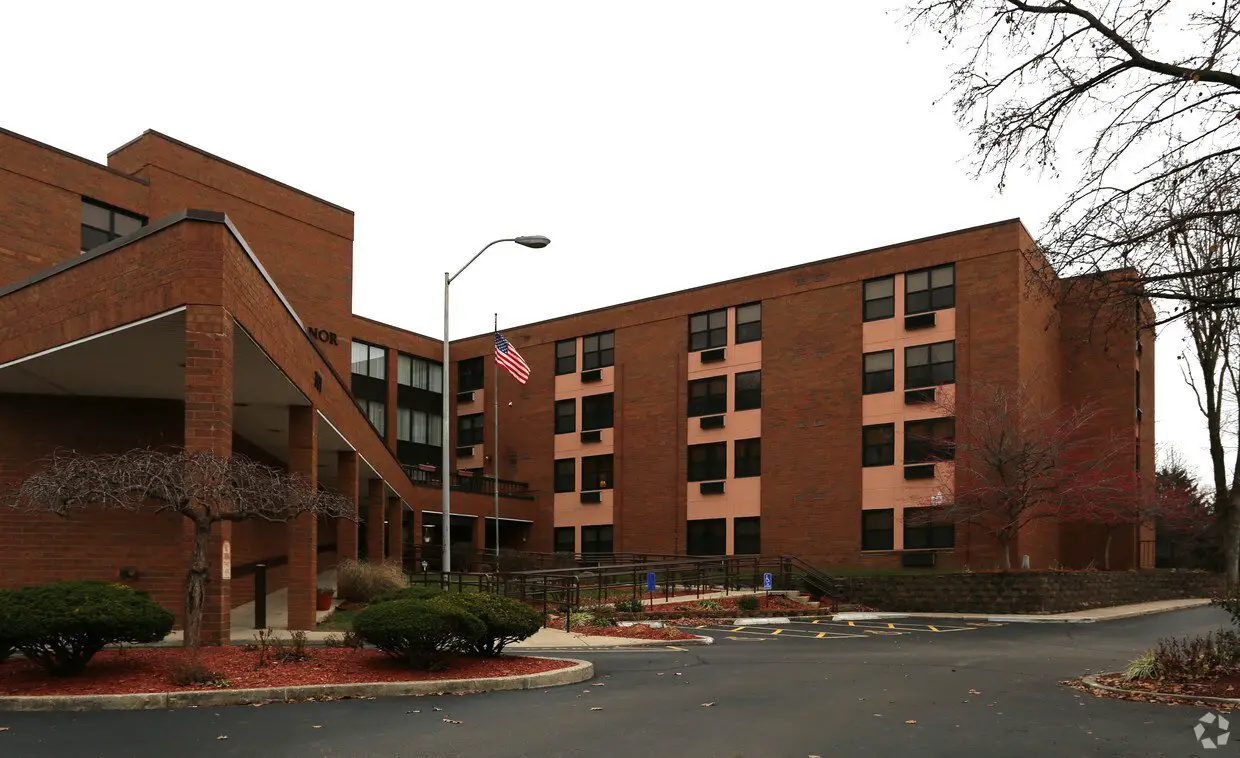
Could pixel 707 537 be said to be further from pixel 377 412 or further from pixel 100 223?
pixel 100 223

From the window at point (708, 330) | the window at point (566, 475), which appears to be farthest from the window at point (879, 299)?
the window at point (566, 475)

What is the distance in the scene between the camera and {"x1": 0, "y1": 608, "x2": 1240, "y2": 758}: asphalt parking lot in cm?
909

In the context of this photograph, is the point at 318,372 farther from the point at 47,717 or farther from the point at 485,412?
the point at 485,412

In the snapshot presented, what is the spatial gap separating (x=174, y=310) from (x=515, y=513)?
134 ft

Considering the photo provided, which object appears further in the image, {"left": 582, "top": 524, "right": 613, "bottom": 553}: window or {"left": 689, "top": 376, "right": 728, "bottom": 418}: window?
Result: {"left": 582, "top": 524, "right": 613, "bottom": 553}: window

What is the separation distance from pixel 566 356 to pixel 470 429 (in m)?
7.83

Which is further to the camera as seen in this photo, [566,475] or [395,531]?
[566,475]

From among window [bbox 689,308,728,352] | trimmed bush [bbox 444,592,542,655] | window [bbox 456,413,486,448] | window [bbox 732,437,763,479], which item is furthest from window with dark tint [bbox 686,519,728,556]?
trimmed bush [bbox 444,592,542,655]

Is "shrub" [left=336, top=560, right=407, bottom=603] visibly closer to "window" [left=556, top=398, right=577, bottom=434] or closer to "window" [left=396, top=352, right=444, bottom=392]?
"window" [left=556, top=398, right=577, bottom=434]

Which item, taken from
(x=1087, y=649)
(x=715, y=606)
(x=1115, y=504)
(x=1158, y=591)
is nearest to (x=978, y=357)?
(x=1115, y=504)

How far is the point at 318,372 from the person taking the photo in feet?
73.6

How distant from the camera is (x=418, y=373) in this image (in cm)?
5894

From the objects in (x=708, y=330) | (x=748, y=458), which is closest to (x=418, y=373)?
(x=708, y=330)

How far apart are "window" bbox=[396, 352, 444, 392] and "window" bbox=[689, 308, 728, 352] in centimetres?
1626
